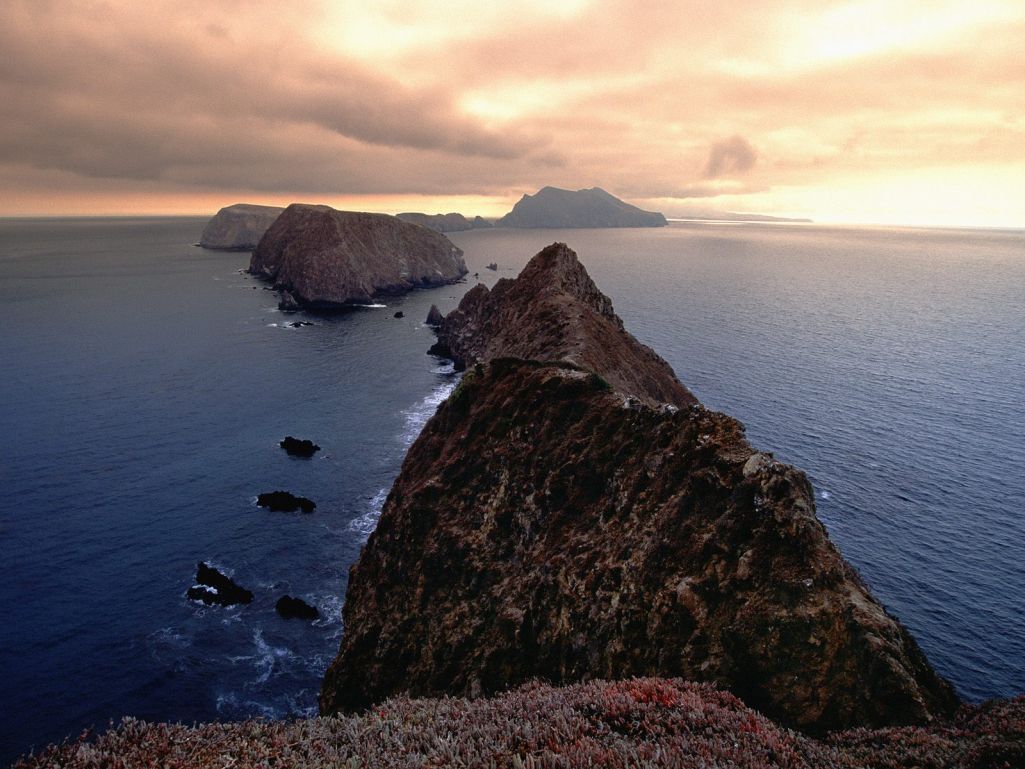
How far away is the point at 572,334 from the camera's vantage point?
46.3m

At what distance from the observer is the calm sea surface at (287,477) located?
34.9m

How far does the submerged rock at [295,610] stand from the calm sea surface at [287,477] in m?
0.61

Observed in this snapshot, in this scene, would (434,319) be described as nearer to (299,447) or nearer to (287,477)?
(299,447)

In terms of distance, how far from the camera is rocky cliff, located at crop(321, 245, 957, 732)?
17016mm

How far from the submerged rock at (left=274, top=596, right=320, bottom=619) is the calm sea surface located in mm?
609

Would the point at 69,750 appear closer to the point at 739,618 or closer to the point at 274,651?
the point at 739,618

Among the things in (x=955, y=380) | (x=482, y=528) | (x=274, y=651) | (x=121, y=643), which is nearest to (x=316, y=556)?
(x=274, y=651)

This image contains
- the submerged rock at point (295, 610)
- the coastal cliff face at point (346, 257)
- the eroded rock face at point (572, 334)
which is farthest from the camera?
the coastal cliff face at point (346, 257)

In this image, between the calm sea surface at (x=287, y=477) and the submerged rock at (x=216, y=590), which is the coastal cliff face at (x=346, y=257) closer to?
the calm sea surface at (x=287, y=477)

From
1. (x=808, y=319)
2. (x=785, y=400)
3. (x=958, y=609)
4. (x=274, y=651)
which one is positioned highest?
(x=808, y=319)

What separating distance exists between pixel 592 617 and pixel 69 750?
16221mm

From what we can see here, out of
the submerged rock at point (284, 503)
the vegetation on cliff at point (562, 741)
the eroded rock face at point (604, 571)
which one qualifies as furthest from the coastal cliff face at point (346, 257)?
the vegetation on cliff at point (562, 741)

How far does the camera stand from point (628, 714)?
13234mm

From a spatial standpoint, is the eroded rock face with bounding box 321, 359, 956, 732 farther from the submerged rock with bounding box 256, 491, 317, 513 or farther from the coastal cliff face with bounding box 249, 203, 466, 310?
the coastal cliff face with bounding box 249, 203, 466, 310
